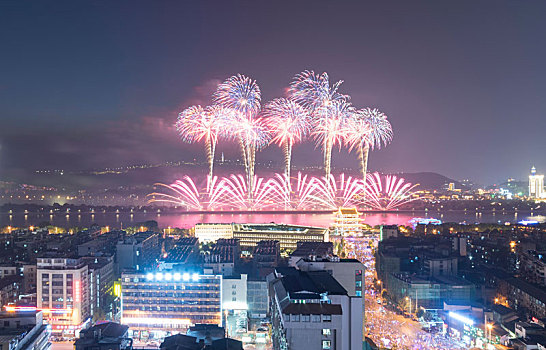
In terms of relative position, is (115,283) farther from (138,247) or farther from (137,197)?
(137,197)

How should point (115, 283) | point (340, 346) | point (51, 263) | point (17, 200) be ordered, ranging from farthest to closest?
point (17, 200) < point (115, 283) < point (51, 263) < point (340, 346)

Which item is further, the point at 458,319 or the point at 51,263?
the point at 51,263

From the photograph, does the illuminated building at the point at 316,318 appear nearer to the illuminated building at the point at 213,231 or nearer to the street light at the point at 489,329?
the street light at the point at 489,329

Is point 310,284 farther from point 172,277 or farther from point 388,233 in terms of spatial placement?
point 388,233

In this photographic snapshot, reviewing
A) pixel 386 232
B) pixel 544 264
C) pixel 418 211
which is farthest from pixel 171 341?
pixel 418 211

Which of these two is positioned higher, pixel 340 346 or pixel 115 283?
pixel 340 346

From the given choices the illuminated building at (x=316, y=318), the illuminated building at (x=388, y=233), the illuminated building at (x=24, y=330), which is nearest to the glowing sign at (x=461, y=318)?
the illuminated building at (x=316, y=318)

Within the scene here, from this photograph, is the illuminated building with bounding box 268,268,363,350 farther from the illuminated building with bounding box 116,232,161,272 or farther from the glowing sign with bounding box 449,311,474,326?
the illuminated building with bounding box 116,232,161,272

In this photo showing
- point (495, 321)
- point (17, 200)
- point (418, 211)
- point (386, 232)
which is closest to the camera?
point (495, 321)
